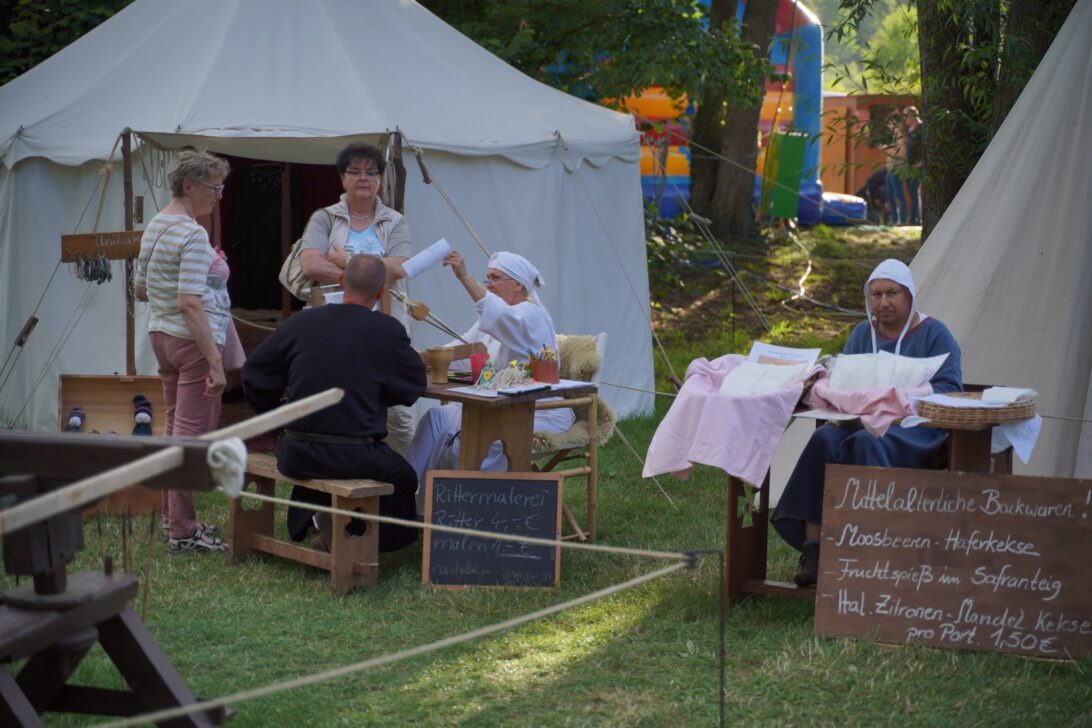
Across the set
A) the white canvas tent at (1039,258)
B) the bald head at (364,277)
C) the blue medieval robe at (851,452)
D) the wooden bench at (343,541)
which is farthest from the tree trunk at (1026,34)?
the wooden bench at (343,541)

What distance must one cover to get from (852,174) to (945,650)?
1618cm

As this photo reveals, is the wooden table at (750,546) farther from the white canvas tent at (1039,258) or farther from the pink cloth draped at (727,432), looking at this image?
the white canvas tent at (1039,258)

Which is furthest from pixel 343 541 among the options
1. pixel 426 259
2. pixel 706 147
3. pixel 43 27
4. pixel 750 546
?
pixel 706 147

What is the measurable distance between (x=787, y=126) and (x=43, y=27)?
7.49m

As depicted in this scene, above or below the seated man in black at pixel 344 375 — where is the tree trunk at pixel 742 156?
above

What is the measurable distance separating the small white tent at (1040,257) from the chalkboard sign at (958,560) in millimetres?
1361

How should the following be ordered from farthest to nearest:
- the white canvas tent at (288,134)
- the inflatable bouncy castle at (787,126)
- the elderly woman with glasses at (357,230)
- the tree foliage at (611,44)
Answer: the inflatable bouncy castle at (787,126) < the tree foliage at (611,44) < the white canvas tent at (288,134) < the elderly woman with glasses at (357,230)

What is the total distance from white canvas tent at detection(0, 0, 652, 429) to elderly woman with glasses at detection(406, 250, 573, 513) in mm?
1745

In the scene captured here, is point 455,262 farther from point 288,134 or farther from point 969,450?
point 969,450

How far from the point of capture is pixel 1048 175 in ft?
16.8

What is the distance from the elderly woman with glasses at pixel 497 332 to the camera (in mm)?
4914

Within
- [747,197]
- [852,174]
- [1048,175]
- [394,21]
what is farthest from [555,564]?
[852,174]

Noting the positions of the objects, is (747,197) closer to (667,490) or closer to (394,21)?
(394,21)

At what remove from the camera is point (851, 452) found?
4.15 m
